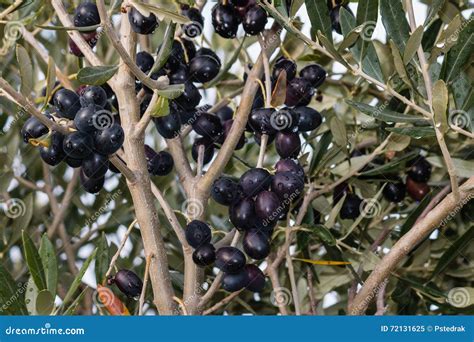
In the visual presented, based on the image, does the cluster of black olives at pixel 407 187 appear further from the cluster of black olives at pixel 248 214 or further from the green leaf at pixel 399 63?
the green leaf at pixel 399 63

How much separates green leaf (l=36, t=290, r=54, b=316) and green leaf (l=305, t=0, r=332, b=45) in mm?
508

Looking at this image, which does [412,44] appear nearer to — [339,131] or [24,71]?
[339,131]

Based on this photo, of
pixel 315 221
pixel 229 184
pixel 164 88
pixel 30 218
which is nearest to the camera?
pixel 164 88

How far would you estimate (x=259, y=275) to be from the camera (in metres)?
1.34

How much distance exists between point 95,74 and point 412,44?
408 mm

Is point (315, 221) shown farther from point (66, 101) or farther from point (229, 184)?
point (66, 101)

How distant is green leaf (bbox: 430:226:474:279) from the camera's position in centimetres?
143

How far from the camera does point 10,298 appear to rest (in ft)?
4.02

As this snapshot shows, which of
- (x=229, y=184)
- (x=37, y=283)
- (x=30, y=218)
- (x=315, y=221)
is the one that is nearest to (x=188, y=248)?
(x=229, y=184)

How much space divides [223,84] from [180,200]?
0.23m
